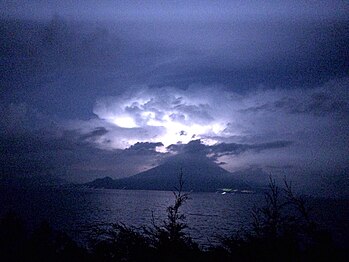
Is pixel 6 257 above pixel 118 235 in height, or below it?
below

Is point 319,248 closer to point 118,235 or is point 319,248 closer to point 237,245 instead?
point 237,245

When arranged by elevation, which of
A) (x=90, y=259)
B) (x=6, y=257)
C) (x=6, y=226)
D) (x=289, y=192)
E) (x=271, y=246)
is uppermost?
(x=289, y=192)

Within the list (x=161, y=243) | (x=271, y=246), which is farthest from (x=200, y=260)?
(x=271, y=246)

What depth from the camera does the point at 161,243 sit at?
8.28m

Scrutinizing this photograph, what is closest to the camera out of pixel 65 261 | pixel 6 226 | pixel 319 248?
pixel 319 248

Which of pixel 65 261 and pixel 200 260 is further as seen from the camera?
pixel 65 261

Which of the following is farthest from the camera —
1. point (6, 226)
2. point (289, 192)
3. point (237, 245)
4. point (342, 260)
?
point (6, 226)

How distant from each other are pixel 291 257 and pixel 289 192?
2.36m

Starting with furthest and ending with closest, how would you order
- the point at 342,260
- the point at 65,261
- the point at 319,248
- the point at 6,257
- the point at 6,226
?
the point at 6,226 → the point at 6,257 → the point at 65,261 → the point at 319,248 → the point at 342,260

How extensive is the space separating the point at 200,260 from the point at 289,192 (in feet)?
12.9

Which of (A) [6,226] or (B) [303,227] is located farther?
(A) [6,226]

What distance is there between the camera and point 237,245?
853 cm

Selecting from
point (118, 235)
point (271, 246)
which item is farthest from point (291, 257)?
point (118, 235)

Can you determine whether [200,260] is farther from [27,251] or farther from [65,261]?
[27,251]
